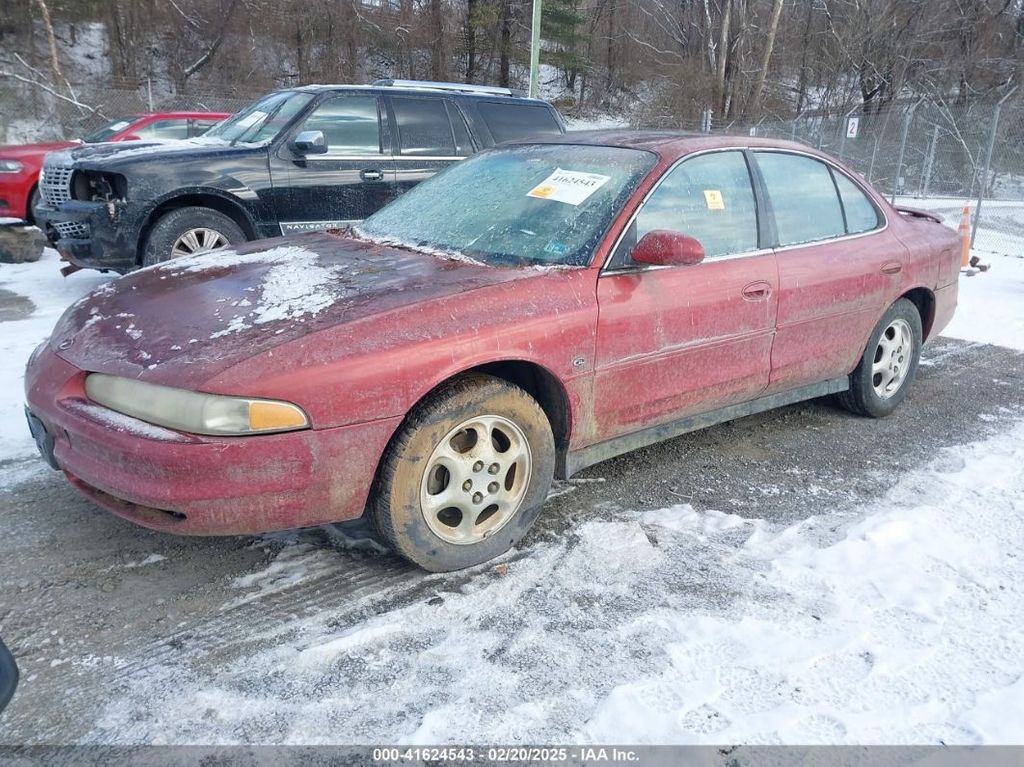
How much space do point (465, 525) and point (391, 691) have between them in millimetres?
764

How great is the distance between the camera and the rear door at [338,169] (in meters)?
6.67

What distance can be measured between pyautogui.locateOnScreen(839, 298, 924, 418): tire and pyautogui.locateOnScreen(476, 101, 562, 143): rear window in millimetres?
4120

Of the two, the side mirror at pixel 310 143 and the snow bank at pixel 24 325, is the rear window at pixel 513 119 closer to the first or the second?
the side mirror at pixel 310 143

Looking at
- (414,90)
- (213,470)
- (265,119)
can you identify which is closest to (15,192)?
(265,119)

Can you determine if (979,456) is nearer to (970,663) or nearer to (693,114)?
(970,663)

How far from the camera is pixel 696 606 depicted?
268cm

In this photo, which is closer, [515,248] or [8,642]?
[8,642]

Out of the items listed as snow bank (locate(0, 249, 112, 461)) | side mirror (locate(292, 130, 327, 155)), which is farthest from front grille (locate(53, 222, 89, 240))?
side mirror (locate(292, 130, 327, 155))

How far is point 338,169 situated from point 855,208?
14.4 ft

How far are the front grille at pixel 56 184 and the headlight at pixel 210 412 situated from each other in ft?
16.0

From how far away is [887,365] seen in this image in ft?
15.0

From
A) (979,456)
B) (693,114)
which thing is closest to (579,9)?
(693,114)

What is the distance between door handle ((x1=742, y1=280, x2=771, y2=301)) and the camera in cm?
358

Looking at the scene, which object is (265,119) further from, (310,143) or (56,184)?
(56,184)
